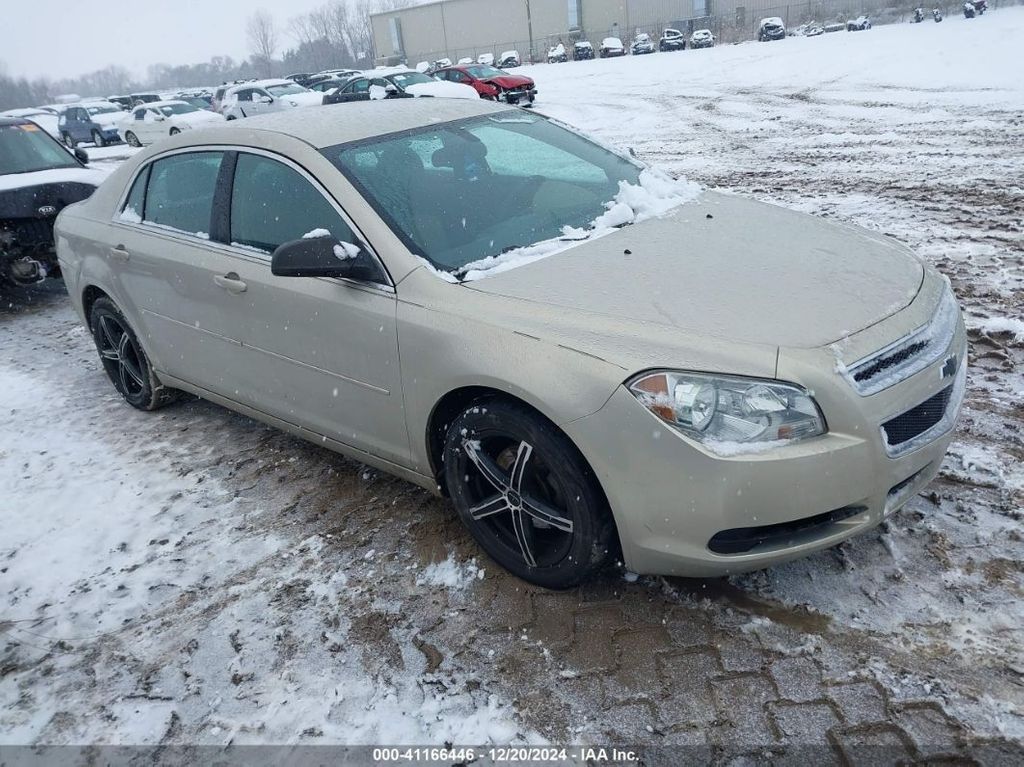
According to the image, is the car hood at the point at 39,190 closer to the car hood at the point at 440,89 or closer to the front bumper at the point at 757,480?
the front bumper at the point at 757,480

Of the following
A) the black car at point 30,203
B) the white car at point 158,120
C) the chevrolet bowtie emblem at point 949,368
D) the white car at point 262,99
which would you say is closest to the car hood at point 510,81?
the white car at point 262,99

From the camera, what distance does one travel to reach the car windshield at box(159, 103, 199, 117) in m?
26.2

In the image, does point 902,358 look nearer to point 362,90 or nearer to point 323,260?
point 323,260

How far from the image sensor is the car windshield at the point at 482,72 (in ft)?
81.5

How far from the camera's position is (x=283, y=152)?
3.36 m

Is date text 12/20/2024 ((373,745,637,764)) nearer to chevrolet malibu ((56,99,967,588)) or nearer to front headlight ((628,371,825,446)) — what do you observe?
chevrolet malibu ((56,99,967,588))

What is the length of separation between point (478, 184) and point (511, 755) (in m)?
2.25

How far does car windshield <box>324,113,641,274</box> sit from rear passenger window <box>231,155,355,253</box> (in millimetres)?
178

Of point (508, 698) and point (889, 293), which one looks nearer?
point (508, 698)

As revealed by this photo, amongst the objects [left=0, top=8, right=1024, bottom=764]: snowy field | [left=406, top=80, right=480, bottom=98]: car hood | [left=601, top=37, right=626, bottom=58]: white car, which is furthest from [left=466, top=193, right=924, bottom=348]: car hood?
[left=601, top=37, right=626, bottom=58]: white car

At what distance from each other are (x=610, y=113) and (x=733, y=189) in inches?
426

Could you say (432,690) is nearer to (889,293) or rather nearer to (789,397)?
(789,397)

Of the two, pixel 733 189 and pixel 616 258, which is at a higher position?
pixel 616 258

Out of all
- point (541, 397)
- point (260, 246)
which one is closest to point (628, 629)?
point (541, 397)
